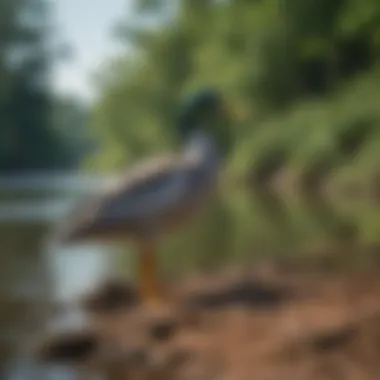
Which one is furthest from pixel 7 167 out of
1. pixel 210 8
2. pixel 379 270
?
pixel 379 270

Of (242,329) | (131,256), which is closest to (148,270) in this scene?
(131,256)

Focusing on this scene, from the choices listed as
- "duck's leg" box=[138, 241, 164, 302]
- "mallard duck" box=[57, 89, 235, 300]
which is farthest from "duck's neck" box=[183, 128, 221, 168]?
"duck's leg" box=[138, 241, 164, 302]

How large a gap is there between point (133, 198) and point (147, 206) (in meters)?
0.02

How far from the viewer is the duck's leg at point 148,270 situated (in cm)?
111

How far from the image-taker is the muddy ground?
1051 millimetres

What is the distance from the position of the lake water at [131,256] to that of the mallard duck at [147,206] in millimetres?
18

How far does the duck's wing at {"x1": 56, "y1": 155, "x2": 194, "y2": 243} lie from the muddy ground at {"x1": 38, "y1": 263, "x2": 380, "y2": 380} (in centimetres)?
9

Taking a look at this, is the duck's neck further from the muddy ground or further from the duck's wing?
the muddy ground

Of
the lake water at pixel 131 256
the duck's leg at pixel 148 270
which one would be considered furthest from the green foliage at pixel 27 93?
the duck's leg at pixel 148 270

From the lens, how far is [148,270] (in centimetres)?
112

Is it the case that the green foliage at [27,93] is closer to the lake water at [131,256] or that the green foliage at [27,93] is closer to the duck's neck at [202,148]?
the lake water at [131,256]

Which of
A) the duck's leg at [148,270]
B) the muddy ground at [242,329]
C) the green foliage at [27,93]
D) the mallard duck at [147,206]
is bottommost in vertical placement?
the muddy ground at [242,329]

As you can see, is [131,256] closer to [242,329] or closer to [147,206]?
[147,206]

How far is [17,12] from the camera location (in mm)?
1194
